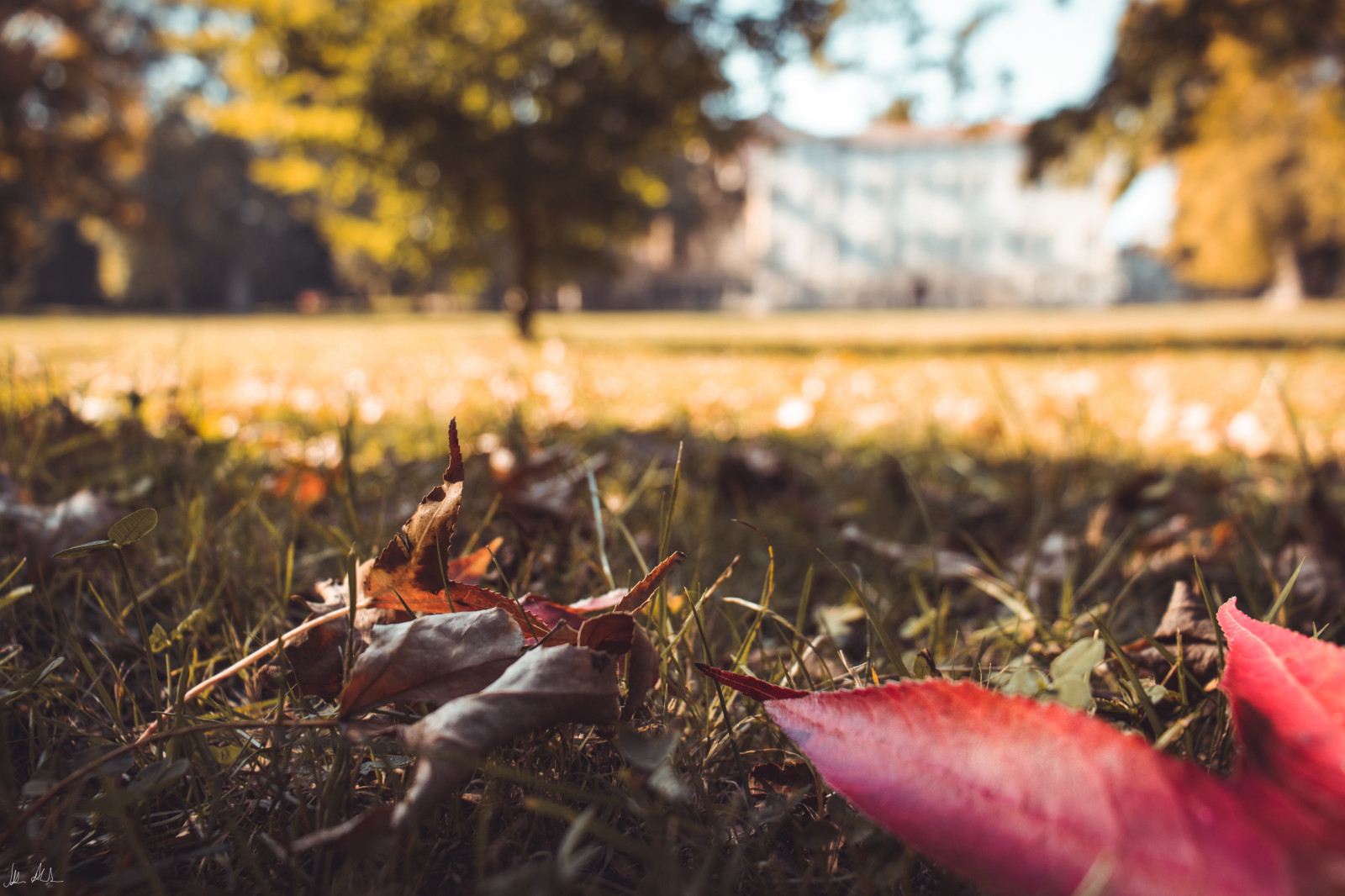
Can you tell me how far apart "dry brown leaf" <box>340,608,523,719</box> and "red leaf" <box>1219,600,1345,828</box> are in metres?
0.41

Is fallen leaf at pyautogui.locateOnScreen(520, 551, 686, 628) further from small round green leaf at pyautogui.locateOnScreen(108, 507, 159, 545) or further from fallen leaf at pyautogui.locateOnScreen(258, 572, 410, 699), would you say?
small round green leaf at pyautogui.locateOnScreen(108, 507, 159, 545)

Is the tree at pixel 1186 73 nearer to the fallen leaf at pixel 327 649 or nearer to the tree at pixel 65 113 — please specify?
the fallen leaf at pixel 327 649

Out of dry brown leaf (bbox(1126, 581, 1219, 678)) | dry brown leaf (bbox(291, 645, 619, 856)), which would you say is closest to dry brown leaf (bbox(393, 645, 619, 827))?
dry brown leaf (bbox(291, 645, 619, 856))

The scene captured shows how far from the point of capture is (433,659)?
54 centimetres

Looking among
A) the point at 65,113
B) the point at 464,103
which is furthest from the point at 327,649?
the point at 65,113

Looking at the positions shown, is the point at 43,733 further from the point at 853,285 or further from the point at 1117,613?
the point at 853,285

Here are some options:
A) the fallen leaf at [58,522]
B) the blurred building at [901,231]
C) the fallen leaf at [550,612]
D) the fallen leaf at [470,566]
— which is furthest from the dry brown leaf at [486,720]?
the blurred building at [901,231]

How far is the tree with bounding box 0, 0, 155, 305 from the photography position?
15273mm

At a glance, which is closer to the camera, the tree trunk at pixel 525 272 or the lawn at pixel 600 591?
the lawn at pixel 600 591

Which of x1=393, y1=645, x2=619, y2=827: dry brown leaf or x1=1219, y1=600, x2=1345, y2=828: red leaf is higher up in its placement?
x1=1219, y1=600, x2=1345, y2=828: red leaf

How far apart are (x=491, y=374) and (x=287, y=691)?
125 inches

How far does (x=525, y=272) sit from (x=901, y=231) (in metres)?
34.0

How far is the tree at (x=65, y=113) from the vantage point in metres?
15.3

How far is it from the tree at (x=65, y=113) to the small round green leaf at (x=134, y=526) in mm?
17815
